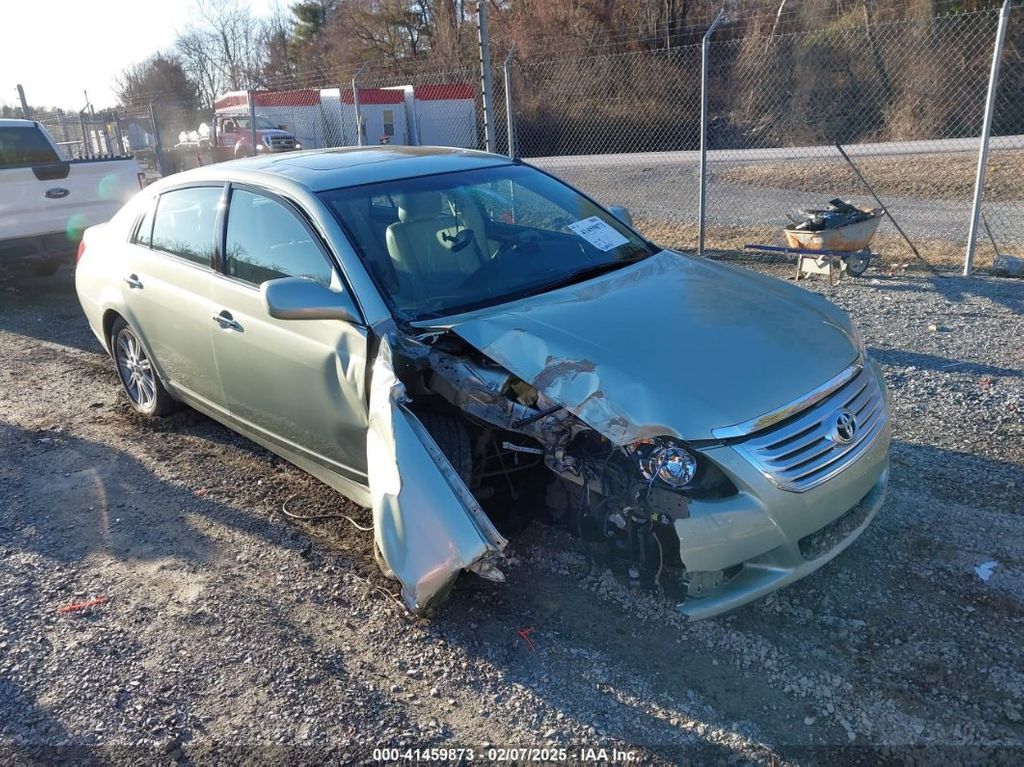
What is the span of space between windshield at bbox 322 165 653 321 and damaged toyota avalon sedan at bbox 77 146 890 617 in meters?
0.01

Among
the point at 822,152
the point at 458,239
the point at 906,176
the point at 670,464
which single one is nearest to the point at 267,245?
the point at 458,239

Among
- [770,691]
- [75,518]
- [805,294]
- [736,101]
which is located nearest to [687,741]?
[770,691]

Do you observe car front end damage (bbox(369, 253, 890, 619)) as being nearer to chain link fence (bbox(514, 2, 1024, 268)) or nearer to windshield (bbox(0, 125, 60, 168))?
chain link fence (bbox(514, 2, 1024, 268))

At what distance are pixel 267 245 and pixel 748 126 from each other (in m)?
20.8

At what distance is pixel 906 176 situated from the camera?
14430 millimetres

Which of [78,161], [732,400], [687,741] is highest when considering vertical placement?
[78,161]

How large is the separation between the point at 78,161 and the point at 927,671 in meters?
10.1

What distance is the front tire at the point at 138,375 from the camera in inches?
206

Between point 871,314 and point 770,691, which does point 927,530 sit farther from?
point 871,314

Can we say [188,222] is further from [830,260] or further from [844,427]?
[830,260]

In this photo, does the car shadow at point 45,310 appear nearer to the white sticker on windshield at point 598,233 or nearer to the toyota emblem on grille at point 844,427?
the white sticker on windshield at point 598,233

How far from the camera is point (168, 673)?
3029 mm

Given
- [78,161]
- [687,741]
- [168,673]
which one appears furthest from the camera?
[78,161]

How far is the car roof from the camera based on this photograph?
397 cm
